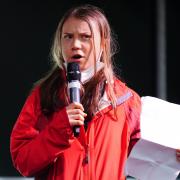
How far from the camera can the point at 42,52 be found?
510 cm

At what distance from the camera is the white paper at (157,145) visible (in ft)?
8.63

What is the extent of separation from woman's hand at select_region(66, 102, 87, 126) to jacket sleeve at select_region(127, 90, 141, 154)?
0.35m

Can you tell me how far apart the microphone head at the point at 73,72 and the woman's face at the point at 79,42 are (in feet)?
0.42

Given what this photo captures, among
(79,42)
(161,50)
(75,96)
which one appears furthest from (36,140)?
(161,50)

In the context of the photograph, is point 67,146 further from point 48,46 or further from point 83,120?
point 48,46

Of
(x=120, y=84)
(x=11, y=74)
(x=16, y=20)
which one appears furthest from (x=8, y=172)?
(x=120, y=84)

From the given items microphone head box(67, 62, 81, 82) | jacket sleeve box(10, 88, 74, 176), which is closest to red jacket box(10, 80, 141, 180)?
jacket sleeve box(10, 88, 74, 176)

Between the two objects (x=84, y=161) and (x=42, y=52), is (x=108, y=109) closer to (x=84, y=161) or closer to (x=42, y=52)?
(x=84, y=161)

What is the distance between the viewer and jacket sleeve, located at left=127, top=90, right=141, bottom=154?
272cm

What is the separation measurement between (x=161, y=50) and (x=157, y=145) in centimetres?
267

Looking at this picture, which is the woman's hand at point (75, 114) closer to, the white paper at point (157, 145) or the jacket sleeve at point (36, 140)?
the jacket sleeve at point (36, 140)

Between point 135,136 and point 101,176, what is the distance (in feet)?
0.83

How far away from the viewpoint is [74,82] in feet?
8.04

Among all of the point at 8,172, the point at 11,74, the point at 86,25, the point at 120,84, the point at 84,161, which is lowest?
the point at 8,172
